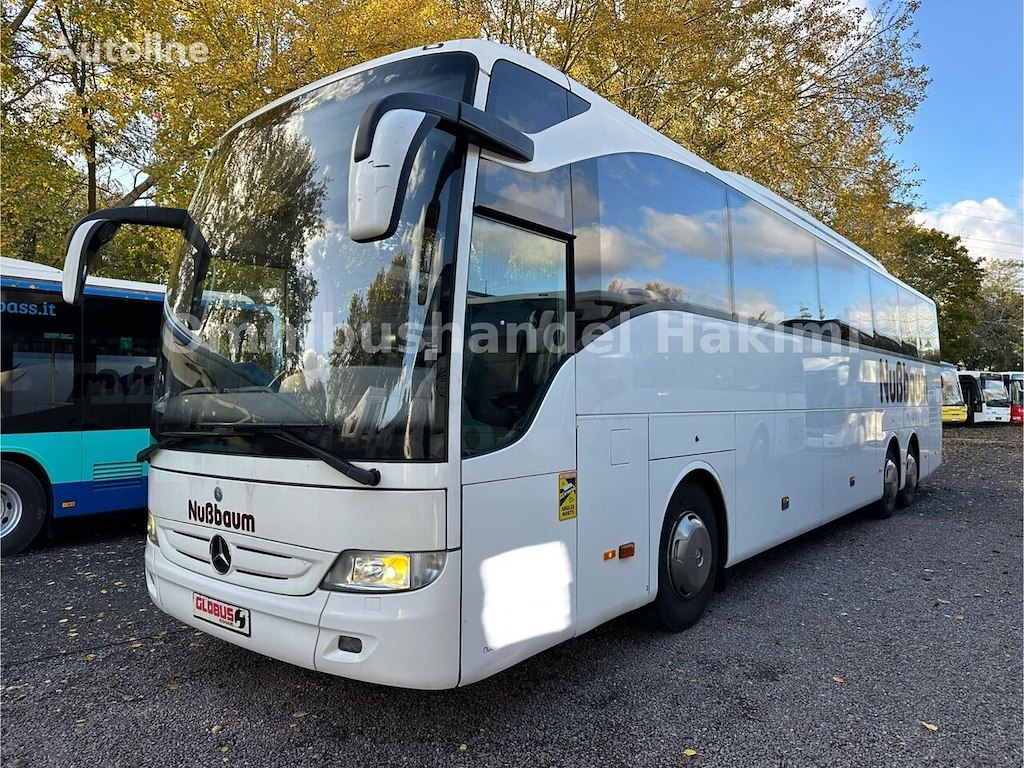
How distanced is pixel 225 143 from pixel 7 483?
510 cm

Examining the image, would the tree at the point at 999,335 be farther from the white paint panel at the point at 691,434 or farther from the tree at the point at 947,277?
the white paint panel at the point at 691,434

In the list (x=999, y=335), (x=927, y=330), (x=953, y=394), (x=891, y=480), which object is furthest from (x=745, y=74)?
(x=999, y=335)

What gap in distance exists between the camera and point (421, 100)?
9.66 ft

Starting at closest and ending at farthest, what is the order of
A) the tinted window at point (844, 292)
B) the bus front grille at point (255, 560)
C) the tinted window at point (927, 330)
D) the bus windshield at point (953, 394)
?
the bus front grille at point (255, 560) < the tinted window at point (844, 292) < the tinted window at point (927, 330) < the bus windshield at point (953, 394)

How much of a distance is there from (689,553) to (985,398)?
36.5m

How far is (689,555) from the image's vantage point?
5.01 meters

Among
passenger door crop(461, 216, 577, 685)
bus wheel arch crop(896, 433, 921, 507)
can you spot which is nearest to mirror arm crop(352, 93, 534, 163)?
passenger door crop(461, 216, 577, 685)

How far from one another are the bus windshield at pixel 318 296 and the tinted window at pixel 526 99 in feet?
0.59

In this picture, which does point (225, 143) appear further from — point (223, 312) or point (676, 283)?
point (676, 283)

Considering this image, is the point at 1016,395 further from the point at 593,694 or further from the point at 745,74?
the point at 593,694

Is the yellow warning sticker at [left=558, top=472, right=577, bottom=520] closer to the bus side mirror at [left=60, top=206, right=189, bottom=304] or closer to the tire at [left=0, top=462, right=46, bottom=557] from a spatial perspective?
the bus side mirror at [left=60, top=206, right=189, bottom=304]

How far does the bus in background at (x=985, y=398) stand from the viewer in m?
34.4

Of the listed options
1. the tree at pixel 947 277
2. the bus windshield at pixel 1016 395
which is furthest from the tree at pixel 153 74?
the tree at pixel 947 277

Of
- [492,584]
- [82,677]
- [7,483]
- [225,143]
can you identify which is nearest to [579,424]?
[492,584]
